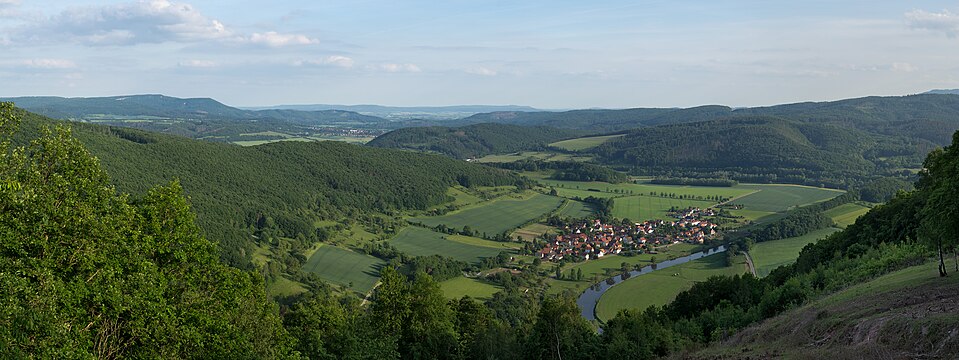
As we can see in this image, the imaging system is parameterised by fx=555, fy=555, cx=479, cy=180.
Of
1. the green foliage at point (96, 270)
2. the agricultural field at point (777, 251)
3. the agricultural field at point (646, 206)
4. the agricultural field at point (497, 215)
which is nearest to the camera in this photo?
the green foliage at point (96, 270)

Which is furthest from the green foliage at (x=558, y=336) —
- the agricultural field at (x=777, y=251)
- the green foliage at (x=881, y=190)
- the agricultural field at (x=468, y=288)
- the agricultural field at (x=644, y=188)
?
the agricultural field at (x=644, y=188)

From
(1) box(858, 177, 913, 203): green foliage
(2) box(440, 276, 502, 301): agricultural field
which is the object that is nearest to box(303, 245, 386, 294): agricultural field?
(2) box(440, 276, 502, 301): agricultural field

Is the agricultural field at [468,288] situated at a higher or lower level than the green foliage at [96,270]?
lower

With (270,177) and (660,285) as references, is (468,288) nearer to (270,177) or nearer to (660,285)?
(660,285)

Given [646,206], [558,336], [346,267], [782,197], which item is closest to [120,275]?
[558,336]

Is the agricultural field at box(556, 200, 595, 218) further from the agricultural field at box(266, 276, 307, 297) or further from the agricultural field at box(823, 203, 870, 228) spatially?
the agricultural field at box(266, 276, 307, 297)

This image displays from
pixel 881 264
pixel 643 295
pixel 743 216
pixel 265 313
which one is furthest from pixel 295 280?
pixel 743 216

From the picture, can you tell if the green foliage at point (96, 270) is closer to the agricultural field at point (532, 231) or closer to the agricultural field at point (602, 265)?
the agricultural field at point (602, 265)
